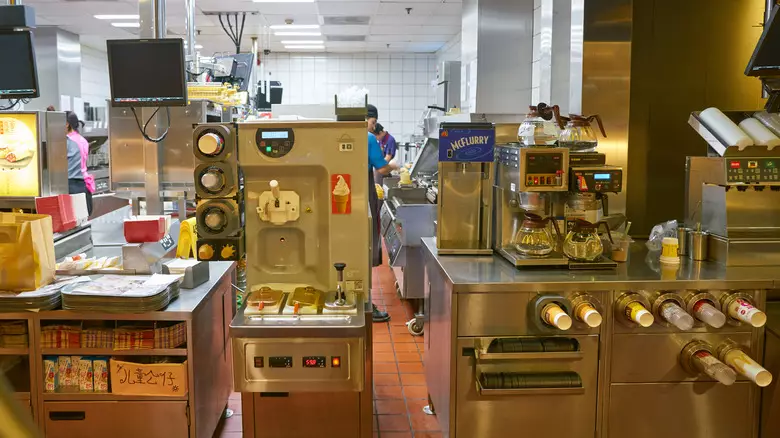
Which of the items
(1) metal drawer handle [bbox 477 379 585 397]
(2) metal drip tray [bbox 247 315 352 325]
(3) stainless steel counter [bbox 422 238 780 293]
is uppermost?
(3) stainless steel counter [bbox 422 238 780 293]

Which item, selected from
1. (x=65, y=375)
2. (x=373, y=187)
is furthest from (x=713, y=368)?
(x=373, y=187)

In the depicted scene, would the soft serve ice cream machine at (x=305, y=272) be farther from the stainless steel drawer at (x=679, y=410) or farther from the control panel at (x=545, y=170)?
the stainless steel drawer at (x=679, y=410)

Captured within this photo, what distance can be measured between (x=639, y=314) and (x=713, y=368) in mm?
373

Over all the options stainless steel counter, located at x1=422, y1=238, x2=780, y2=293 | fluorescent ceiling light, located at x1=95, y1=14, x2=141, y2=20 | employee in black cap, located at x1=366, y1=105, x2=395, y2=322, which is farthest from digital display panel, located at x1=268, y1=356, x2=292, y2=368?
fluorescent ceiling light, located at x1=95, y1=14, x2=141, y2=20

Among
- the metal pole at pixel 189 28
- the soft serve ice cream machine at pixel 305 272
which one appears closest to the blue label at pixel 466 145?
the soft serve ice cream machine at pixel 305 272

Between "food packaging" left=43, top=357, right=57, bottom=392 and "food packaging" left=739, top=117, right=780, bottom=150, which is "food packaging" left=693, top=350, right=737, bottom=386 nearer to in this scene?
"food packaging" left=739, top=117, right=780, bottom=150

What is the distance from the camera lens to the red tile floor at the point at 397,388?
11.3ft

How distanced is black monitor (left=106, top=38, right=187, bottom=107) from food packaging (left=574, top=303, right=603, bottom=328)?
2061mm

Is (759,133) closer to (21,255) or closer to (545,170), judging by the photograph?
(545,170)

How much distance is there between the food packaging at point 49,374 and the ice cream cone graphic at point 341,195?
1.40m

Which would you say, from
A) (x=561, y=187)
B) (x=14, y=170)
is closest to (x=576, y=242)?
Result: (x=561, y=187)

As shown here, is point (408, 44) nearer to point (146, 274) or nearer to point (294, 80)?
point (294, 80)

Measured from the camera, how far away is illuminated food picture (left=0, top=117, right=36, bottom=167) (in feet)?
11.2

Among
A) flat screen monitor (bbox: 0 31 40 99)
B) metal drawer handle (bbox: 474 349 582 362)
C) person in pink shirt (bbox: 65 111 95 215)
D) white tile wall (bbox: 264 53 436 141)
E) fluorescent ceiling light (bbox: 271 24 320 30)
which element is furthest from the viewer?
white tile wall (bbox: 264 53 436 141)
